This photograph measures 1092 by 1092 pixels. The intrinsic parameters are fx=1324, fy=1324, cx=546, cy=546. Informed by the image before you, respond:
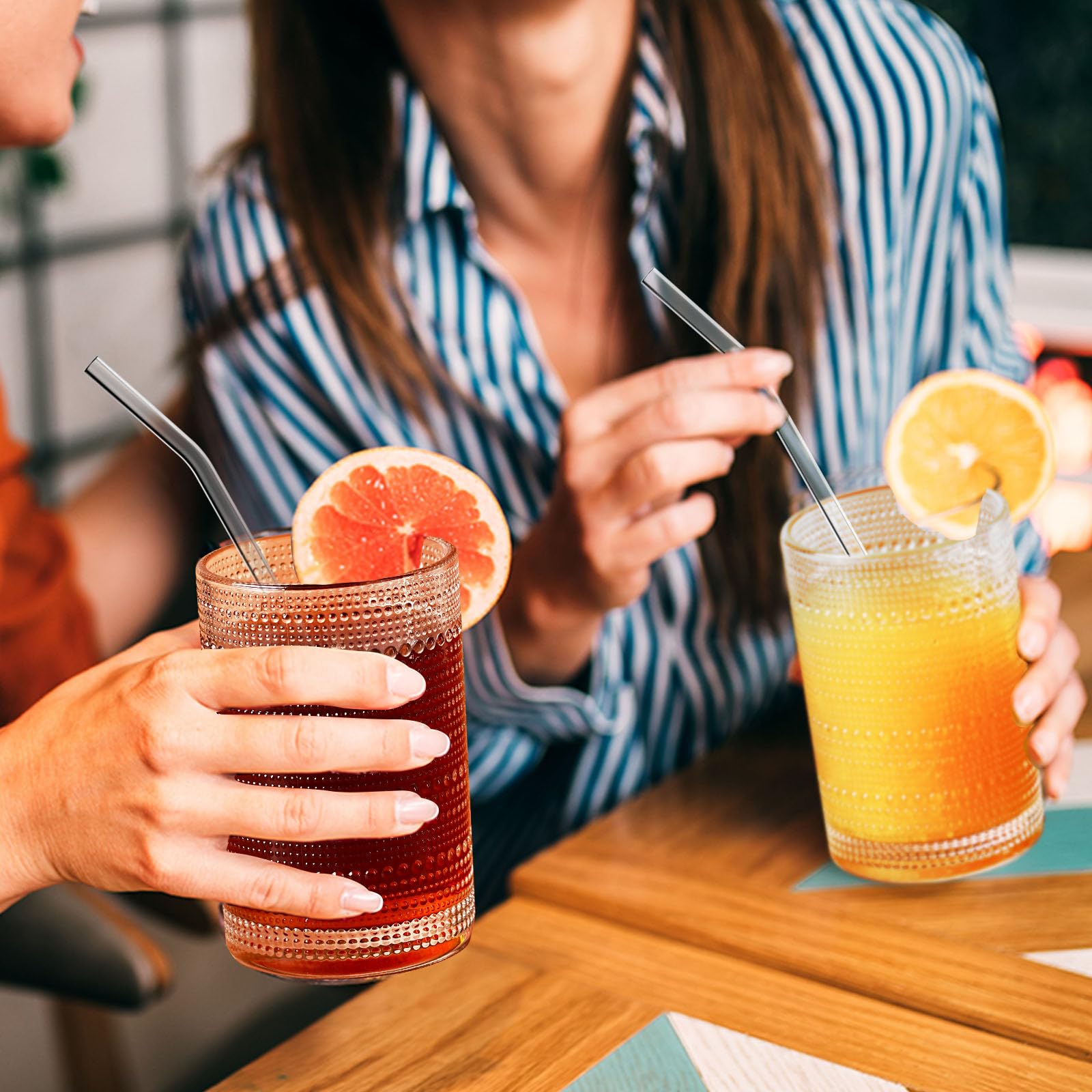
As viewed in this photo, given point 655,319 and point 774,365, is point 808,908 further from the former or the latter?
point 655,319

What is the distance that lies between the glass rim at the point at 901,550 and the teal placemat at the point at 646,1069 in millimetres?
302

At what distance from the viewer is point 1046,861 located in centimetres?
91

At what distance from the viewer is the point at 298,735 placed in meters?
0.63

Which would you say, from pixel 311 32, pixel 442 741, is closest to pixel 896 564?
pixel 442 741

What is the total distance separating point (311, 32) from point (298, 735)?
1.01 m

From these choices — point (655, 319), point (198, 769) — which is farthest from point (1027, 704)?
point (655, 319)

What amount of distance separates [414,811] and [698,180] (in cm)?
93

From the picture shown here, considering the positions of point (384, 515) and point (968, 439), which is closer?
point (384, 515)

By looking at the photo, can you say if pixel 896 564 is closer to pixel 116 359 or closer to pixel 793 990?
pixel 793 990

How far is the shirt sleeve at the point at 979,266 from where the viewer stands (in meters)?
1.55

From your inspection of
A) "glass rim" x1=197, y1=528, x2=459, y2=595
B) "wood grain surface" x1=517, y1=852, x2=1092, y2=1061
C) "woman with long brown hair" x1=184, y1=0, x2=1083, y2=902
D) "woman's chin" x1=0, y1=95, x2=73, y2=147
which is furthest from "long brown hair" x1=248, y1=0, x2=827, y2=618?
"glass rim" x1=197, y1=528, x2=459, y2=595

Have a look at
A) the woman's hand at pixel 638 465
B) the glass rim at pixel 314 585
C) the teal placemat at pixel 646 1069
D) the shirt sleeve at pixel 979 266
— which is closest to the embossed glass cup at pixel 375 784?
the glass rim at pixel 314 585

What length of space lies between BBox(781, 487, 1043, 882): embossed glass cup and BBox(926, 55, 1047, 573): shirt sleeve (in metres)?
0.74

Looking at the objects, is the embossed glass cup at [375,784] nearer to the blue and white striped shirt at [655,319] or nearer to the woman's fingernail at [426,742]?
the woman's fingernail at [426,742]
